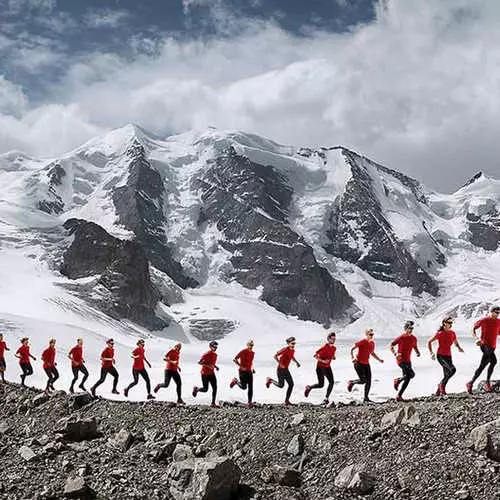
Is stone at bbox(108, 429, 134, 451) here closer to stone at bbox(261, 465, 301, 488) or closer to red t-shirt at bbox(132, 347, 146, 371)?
stone at bbox(261, 465, 301, 488)

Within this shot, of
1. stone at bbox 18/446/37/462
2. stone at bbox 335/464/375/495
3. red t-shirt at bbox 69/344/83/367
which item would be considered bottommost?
red t-shirt at bbox 69/344/83/367

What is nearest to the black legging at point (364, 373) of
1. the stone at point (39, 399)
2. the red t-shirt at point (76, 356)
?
the stone at point (39, 399)

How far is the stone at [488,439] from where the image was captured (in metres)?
14.6

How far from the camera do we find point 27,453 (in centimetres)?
1884

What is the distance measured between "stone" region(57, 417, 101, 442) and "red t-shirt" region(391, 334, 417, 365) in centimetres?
991

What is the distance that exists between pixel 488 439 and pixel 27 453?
12.3 meters

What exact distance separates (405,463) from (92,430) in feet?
32.7

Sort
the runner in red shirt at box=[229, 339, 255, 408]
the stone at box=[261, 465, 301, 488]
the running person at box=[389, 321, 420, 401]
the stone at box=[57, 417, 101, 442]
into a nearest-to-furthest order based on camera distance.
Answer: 1. the stone at box=[261, 465, 301, 488]
2. the stone at box=[57, 417, 101, 442]
3. the running person at box=[389, 321, 420, 401]
4. the runner in red shirt at box=[229, 339, 255, 408]

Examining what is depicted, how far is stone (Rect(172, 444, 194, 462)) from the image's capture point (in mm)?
17419

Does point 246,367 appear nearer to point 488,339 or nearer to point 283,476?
point 488,339

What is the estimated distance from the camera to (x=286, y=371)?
2431 centimetres

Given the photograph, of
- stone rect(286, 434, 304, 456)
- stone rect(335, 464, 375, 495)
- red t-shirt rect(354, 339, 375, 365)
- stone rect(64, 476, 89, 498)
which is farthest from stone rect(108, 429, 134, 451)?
red t-shirt rect(354, 339, 375, 365)

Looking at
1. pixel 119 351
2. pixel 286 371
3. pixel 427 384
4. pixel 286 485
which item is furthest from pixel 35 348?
pixel 286 485

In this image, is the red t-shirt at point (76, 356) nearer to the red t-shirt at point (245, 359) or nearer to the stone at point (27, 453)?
the red t-shirt at point (245, 359)
